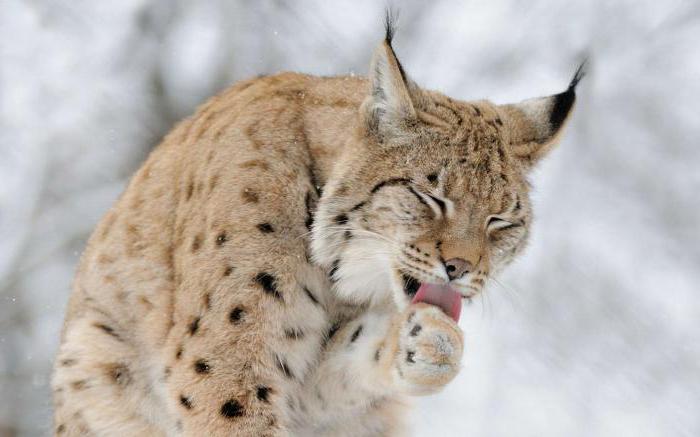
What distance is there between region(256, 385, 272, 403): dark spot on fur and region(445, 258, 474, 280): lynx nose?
94 cm

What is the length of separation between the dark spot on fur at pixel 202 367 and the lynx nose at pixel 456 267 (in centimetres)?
110

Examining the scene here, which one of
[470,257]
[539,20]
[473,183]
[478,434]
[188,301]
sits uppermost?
[539,20]

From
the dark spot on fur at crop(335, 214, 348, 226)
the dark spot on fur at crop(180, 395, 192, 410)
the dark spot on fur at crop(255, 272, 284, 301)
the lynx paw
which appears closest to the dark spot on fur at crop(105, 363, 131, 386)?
the dark spot on fur at crop(180, 395, 192, 410)

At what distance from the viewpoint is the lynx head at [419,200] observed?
444 centimetres

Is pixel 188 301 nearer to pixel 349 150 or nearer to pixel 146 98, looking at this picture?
pixel 349 150

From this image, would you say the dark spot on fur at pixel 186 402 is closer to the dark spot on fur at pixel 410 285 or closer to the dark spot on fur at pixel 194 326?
the dark spot on fur at pixel 194 326

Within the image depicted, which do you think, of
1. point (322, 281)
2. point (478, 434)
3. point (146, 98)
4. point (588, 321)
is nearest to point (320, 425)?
point (322, 281)

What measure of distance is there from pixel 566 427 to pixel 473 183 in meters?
3.44

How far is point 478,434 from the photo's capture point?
743 cm

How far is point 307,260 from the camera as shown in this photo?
4.77m

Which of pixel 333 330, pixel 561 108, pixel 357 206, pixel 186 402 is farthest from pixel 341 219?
pixel 561 108

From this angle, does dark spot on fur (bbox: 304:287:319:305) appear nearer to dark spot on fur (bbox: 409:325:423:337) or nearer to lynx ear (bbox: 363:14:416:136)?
dark spot on fur (bbox: 409:325:423:337)

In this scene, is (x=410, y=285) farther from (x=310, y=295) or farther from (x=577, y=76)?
(x=577, y=76)

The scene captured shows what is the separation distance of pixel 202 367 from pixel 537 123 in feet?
6.53
